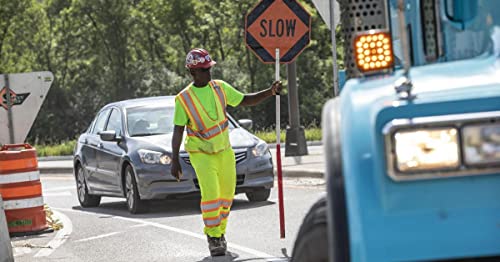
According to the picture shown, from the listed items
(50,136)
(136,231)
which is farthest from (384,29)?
(50,136)

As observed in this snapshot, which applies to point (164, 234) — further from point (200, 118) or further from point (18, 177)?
point (200, 118)

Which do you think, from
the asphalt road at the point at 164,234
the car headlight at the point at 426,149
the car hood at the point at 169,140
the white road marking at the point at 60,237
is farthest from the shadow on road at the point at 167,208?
the car headlight at the point at 426,149

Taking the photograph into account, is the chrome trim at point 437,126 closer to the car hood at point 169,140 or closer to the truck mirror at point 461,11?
the truck mirror at point 461,11

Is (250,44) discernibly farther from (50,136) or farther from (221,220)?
(50,136)

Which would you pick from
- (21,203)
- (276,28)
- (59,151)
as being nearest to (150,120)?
(21,203)

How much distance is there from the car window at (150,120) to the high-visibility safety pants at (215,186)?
5405 millimetres

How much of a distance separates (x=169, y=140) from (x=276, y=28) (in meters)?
3.55

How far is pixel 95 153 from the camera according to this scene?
1720cm

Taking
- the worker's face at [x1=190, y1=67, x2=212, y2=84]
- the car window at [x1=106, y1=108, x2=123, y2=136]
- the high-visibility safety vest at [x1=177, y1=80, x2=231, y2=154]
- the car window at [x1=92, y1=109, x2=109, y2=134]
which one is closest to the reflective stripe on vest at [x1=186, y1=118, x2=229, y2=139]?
the high-visibility safety vest at [x1=177, y1=80, x2=231, y2=154]

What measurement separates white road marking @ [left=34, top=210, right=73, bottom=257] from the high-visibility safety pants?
185cm

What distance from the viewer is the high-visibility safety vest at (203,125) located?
34.6 feet

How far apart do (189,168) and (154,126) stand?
1.35 m

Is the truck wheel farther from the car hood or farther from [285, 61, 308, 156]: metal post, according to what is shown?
[285, 61, 308, 156]: metal post

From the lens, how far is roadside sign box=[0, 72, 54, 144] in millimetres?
14148
